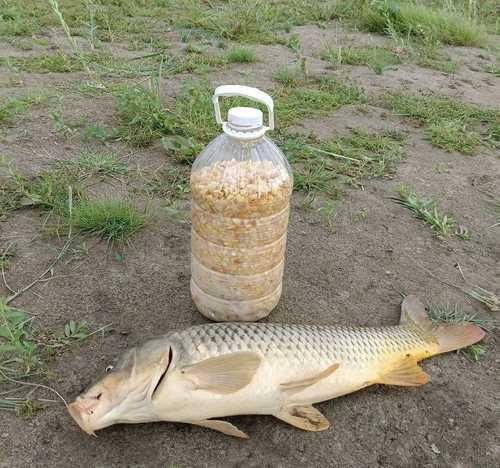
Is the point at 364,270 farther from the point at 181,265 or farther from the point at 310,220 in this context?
the point at 181,265

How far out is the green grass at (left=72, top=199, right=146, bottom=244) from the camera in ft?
10.1

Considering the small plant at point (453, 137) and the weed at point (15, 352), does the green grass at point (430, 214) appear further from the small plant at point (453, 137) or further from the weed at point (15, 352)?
the weed at point (15, 352)

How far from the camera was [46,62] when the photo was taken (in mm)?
5508

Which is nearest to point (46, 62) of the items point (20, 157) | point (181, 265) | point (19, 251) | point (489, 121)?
point (20, 157)

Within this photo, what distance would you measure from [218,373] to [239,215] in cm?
68

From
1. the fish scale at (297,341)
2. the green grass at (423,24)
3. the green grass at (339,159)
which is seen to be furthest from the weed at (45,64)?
the green grass at (423,24)

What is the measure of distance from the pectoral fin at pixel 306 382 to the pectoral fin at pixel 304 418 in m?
0.09

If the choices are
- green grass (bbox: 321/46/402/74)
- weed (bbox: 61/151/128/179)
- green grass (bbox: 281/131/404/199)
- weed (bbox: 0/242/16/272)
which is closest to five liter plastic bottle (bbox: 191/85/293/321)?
weed (bbox: 0/242/16/272)

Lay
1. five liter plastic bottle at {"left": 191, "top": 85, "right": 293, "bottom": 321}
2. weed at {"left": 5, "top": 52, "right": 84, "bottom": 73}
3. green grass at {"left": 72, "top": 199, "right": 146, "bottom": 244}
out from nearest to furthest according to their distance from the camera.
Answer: five liter plastic bottle at {"left": 191, "top": 85, "right": 293, "bottom": 321}, green grass at {"left": 72, "top": 199, "right": 146, "bottom": 244}, weed at {"left": 5, "top": 52, "right": 84, "bottom": 73}

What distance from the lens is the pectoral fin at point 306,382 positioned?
2.04 meters

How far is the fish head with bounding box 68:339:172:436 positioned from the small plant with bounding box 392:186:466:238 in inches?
86.1

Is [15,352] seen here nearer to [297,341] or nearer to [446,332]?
[297,341]

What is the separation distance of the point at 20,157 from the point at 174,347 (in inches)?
100

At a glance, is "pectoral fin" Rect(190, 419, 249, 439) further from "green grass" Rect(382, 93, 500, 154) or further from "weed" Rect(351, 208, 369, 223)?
"green grass" Rect(382, 93, 500, 154)
